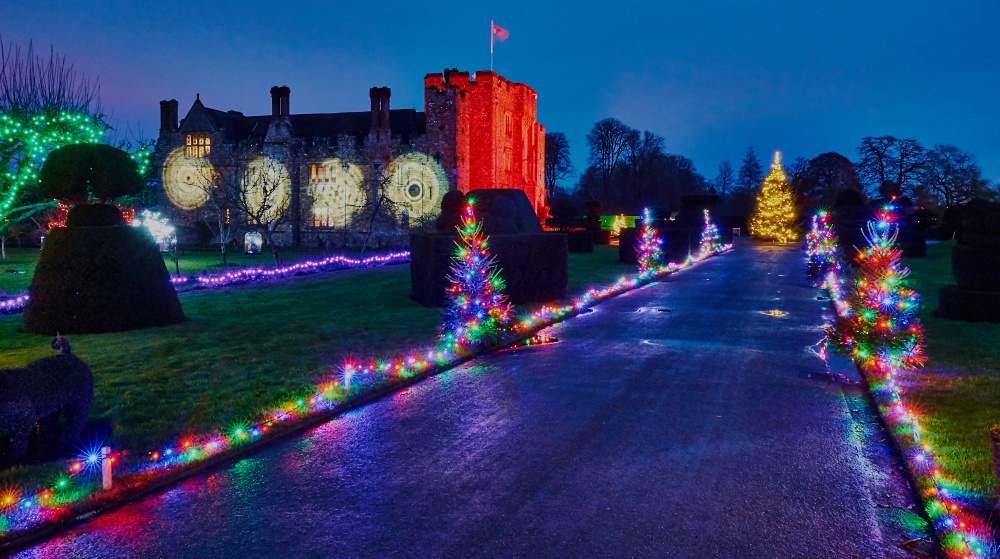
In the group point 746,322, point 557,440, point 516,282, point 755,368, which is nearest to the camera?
point 557,440

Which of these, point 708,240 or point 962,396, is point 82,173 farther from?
point 708,240

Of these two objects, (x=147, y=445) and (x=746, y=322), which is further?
(x=746, y=322)

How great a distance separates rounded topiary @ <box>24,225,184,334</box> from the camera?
11273 mm

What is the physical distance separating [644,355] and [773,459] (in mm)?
4318

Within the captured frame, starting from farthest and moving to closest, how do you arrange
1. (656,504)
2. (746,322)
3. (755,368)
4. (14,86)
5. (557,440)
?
1. (14,86)
2. (746,322)
3. (755,368)
4. (557,440)
5. (656,504)

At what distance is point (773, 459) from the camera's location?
549cm

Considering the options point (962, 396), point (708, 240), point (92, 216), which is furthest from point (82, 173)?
point (708, 240)

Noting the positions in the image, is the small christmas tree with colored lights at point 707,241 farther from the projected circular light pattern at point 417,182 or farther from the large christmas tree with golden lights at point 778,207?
the projected circular light pattern at point 417,182

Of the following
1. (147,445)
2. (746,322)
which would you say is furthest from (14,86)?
(746,322)

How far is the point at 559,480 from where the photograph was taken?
504 centimetres

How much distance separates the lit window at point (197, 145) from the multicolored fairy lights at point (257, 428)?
138ft

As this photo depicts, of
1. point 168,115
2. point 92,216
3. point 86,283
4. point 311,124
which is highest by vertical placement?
point 168,115

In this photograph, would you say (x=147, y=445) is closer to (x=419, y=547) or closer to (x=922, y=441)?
(x=419, y=547)

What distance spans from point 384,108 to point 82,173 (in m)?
34.4
